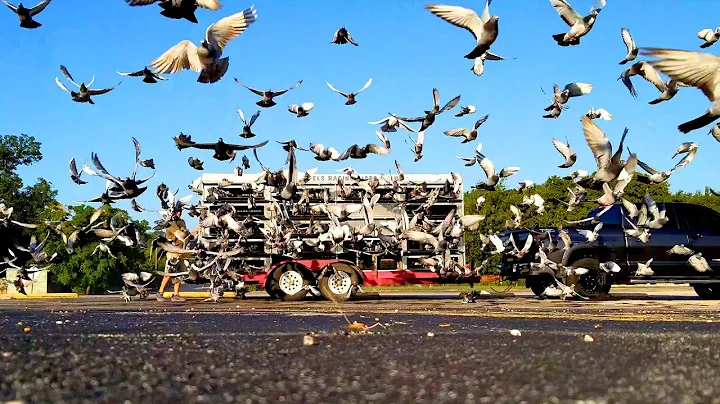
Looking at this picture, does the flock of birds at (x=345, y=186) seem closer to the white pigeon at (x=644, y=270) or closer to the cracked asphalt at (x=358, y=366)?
the white pigeon at (x=644, y=270)

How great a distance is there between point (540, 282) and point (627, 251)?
1.83 m

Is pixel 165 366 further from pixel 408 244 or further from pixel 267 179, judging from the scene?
pixel 408 244

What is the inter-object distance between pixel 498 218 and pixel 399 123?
38610 millimetres

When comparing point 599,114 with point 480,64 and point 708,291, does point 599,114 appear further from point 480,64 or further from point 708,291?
point 708,291

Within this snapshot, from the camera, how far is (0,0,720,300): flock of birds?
8.55m

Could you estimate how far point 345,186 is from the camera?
49.6 ft

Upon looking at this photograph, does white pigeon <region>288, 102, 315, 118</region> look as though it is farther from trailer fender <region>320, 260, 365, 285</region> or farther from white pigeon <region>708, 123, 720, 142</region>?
white pigeon <region>708, 123, 720, 142</region>

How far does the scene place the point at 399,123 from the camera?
1162 cm

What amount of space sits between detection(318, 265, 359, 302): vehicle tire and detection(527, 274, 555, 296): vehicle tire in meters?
3.72

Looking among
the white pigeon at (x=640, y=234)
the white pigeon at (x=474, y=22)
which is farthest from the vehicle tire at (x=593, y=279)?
the white pigeon at (x=474, y=22)

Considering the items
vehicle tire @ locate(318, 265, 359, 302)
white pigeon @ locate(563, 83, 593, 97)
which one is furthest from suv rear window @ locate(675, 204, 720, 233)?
vehicle tire @ locate(318, 265, 359, 302)

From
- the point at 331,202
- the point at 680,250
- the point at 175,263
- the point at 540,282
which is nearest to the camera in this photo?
the point at 680,250

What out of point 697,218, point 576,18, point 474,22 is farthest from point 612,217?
point 474,22

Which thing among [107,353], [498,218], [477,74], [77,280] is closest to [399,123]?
[477,74]
